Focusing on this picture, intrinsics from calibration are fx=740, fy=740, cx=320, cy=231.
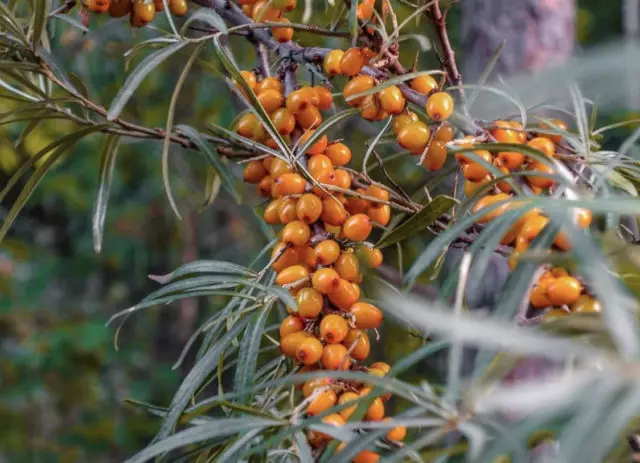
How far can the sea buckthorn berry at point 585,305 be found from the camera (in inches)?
14.4

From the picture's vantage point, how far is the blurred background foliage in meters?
2.37

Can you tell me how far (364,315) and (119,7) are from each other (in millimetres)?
338

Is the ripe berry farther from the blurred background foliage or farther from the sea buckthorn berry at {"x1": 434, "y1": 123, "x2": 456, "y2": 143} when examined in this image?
the blurred background foliage

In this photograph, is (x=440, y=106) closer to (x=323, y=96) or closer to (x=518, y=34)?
(x=323, y=96)

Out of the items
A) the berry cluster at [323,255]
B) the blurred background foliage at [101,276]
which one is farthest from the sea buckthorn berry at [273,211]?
the blurred background foliage at [101,276]

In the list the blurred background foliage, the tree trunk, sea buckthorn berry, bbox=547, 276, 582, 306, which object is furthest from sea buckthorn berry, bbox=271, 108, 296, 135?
the blurred background foliage

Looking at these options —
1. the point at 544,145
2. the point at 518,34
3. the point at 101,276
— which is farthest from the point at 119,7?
the point at 101,276

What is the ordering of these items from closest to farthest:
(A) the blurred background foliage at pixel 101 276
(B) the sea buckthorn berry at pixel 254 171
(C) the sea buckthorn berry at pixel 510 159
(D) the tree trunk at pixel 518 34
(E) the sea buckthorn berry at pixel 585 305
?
(E) the sea buckthorn berry at pixel 585 305 < (C) the sea buckthorn berry at pixel 510 159 < (B) the sea buckthorn berry at pixel 254 171 < (D) the tree trunk at pixel 518 34 < (A) the blurred background foliage at pixel 101 276

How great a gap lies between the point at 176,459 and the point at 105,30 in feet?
1.49

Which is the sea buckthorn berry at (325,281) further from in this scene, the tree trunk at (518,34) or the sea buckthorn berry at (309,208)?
the tree trunk at (518,34)

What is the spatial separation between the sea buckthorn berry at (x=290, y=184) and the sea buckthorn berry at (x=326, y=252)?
0.14 feet

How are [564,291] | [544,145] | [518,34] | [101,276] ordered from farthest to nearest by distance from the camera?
[101,276] < [518,34] < [544,145] < [564,291]

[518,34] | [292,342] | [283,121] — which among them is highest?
[283,121]

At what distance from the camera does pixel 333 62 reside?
52 centimetres
